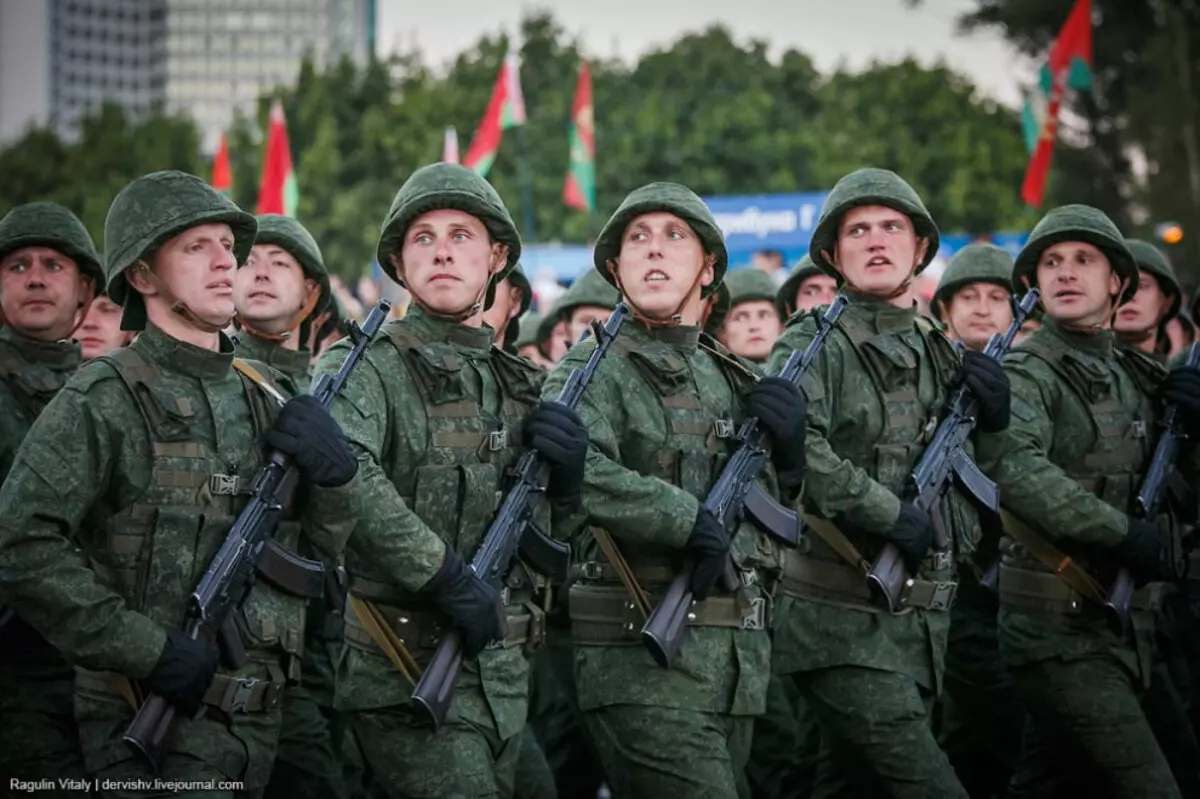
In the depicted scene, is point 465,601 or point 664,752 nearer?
point 465,601

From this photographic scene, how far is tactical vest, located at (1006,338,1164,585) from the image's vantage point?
→ 8.24m

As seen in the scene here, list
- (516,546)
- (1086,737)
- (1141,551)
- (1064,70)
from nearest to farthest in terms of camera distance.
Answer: (516,546) → (1086,737) → (1141,551) → (1064,70)

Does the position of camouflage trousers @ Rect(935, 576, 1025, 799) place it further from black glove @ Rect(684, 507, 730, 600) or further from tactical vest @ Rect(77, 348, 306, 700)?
tactical vest @ Rect(77, 348, 306, 700)

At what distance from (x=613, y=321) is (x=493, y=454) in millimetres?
827

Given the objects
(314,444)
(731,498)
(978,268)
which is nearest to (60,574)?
(314,444)

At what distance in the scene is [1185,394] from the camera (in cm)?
854

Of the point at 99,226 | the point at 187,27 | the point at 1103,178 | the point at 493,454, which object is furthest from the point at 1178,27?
the point at 187,27

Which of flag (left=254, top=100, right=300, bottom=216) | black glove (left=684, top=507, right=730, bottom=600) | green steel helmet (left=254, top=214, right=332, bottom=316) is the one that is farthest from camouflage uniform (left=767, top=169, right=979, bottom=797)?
flag (left=254, top=100, right=300, bottom=216)

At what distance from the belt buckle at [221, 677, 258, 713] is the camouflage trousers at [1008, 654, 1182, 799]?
4.02 meters

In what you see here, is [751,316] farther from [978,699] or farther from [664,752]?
[664,752]

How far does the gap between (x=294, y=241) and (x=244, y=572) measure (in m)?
3.36

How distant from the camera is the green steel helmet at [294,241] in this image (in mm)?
8656

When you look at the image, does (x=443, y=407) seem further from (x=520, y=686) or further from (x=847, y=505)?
(x=847, y=505)

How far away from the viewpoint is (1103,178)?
40312 millimetres
